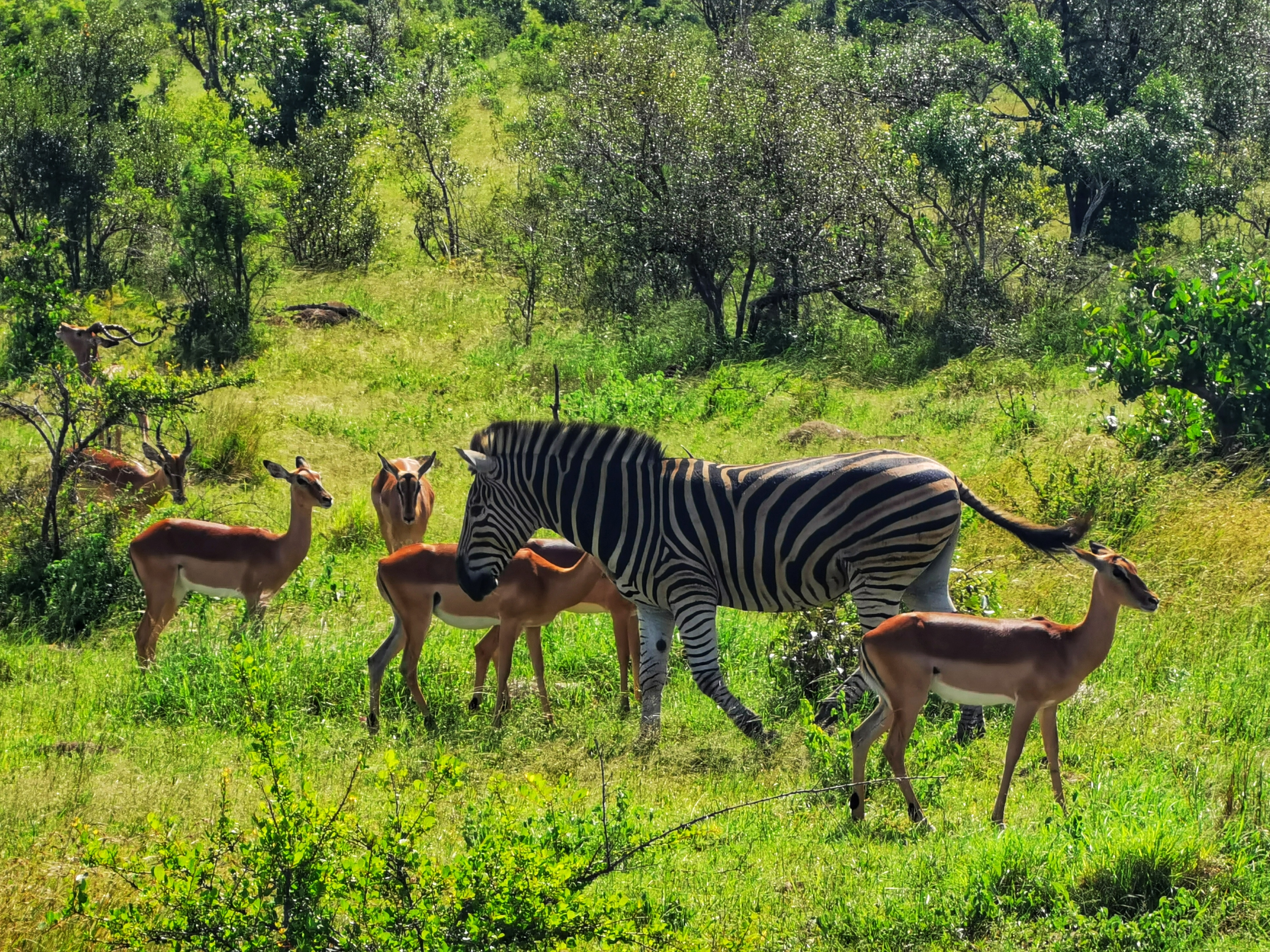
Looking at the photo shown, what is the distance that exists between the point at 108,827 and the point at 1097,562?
223 inches

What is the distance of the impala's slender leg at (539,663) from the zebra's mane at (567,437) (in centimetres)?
136

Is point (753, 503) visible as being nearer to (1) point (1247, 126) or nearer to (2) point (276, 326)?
(2) point (276, 326)

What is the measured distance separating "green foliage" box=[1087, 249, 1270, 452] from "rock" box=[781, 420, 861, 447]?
335 centimetres

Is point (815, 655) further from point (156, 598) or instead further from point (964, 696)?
point (156, 598)

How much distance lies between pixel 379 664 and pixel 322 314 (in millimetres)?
15558

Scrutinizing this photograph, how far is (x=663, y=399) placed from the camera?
18.3 m

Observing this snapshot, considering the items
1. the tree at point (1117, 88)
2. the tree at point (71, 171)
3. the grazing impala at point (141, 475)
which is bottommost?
the grazing impala at point (141, 475)

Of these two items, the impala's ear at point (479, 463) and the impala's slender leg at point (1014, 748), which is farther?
the impala's ear at point (479, 463)

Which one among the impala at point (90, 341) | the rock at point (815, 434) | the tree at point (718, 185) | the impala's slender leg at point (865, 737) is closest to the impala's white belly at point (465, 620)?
the impala's slender leg at point (865, 737)

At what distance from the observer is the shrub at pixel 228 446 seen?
52.2 feet

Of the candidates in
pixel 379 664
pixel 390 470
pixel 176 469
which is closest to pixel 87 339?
pixel 176 469

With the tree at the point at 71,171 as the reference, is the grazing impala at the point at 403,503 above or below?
below

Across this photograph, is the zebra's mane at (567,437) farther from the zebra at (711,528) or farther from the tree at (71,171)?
the tree at (71,171)

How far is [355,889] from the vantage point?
5.27m
